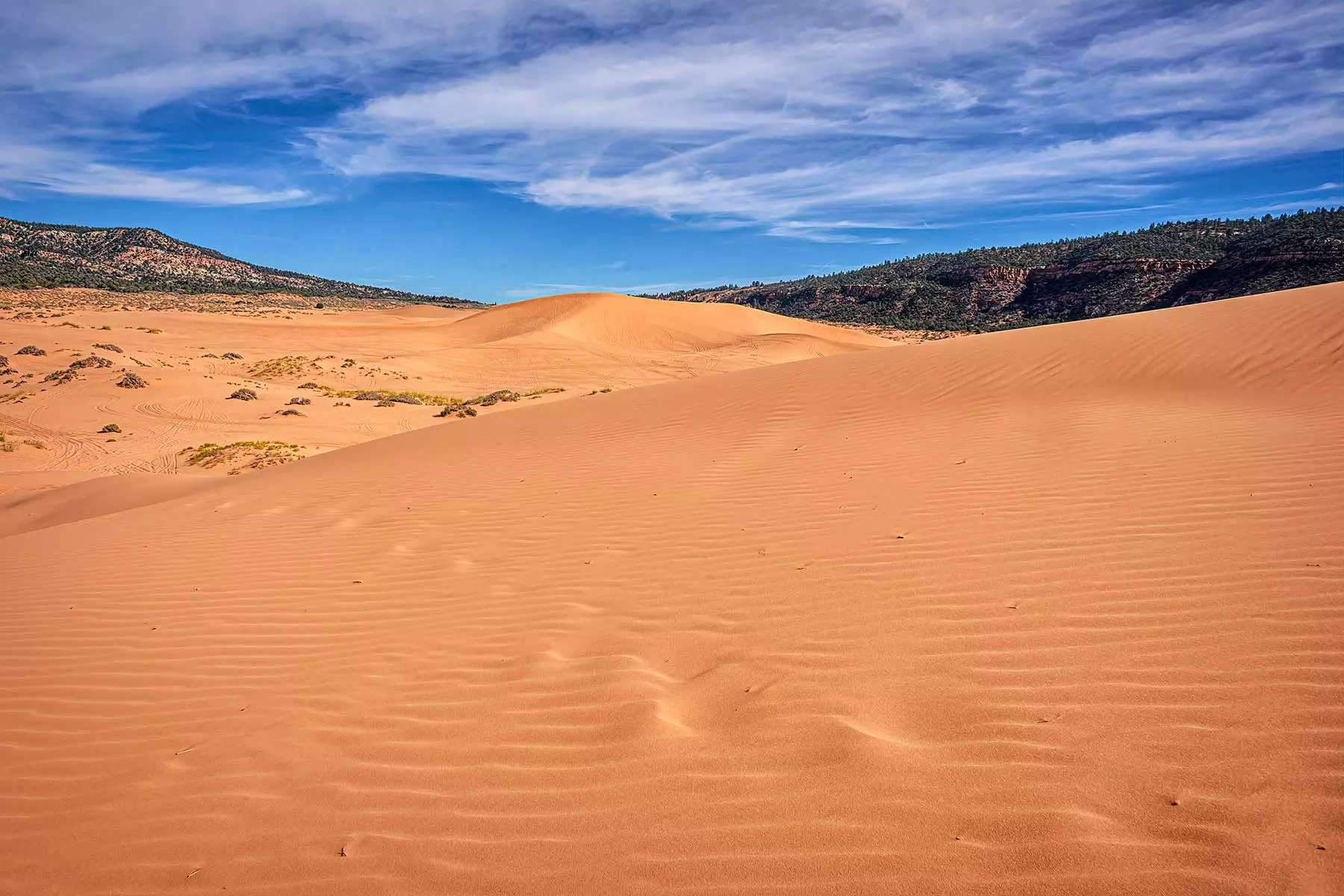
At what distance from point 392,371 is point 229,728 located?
87.5 ft

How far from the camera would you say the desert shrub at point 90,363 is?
21109 mm

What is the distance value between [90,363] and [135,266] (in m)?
59.0

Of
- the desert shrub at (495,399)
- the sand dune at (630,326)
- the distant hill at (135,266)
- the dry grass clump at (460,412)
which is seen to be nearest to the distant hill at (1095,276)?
the sand dune at (630,326)

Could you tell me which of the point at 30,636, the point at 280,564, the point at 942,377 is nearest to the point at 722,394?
the point at 942,377

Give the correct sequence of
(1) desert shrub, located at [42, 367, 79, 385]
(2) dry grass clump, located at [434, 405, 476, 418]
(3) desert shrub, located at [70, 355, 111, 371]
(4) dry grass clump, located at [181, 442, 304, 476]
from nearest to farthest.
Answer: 1. (4) dry grass clump, located at [181, 442, 304, 476]
2. (2) dry grass clump, located at [434, 405, 476, 418]
3. (1) desert shrub, located at [42, 367, 79, 385]
4. (3) desert shrub, located at [70, 355, 111, 371]

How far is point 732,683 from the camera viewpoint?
11.6 feet

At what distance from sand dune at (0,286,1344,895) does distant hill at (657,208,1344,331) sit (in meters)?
44.5

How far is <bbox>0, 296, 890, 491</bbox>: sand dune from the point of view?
1680 cm

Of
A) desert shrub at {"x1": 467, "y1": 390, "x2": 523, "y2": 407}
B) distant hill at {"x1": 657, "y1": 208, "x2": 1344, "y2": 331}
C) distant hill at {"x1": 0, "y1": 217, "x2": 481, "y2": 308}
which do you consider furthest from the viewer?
distant hill at {"x1": 0, "y1": 217, "x2": 481, "y2": 308}

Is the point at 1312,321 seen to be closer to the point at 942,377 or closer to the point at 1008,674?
the point at 942,377

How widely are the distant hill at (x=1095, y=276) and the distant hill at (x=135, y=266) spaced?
141ft

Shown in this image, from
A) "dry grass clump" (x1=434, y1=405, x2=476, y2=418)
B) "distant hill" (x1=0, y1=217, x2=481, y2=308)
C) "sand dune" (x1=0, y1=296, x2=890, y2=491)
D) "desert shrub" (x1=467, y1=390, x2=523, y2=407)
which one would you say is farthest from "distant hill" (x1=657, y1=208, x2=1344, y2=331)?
"distant hill" (x1=0, y1=217, x2=481, y2=308)

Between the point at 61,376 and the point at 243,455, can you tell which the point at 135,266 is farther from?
the point at 243,455

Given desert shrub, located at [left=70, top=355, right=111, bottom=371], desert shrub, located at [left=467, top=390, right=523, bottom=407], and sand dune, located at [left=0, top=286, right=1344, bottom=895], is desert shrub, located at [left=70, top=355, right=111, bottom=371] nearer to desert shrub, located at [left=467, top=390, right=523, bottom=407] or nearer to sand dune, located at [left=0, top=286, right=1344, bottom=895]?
desert shrub, located at [left=467, top=390, right=523, bottom=407]
